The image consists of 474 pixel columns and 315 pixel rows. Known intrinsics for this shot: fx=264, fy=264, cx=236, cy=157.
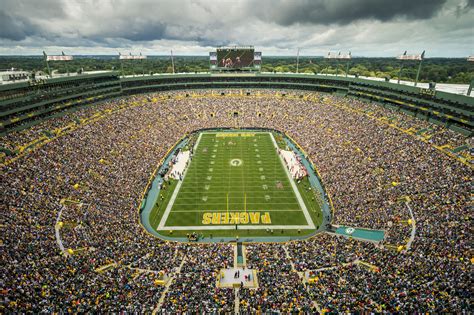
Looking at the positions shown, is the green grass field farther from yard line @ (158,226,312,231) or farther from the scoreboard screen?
the scoreboard screen

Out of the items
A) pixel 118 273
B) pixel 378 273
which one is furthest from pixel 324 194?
pixel 118 273

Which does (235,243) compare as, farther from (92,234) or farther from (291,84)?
(291,84)

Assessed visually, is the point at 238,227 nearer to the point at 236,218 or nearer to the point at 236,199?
the point at 236,218

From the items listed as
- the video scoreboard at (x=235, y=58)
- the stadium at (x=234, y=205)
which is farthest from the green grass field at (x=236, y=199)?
the video scoreboard at (x=235, y=58)

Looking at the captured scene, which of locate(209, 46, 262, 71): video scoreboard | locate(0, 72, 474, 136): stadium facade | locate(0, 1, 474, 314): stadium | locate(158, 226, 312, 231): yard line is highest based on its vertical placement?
locate(209, 46, 262, 71): video scoreboard

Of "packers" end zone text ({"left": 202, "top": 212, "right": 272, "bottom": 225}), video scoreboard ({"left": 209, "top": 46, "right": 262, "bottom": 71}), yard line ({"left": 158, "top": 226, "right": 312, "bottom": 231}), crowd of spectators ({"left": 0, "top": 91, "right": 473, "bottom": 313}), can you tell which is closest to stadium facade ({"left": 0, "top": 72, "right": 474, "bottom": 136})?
crowd of spectators ({"left": 0, "top": 91, "right": 473, "bottom": 313})

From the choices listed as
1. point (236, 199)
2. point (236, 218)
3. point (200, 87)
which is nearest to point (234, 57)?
point (200, 87)

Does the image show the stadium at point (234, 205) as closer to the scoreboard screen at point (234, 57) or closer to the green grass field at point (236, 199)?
the green grass field at point (236, 199)
